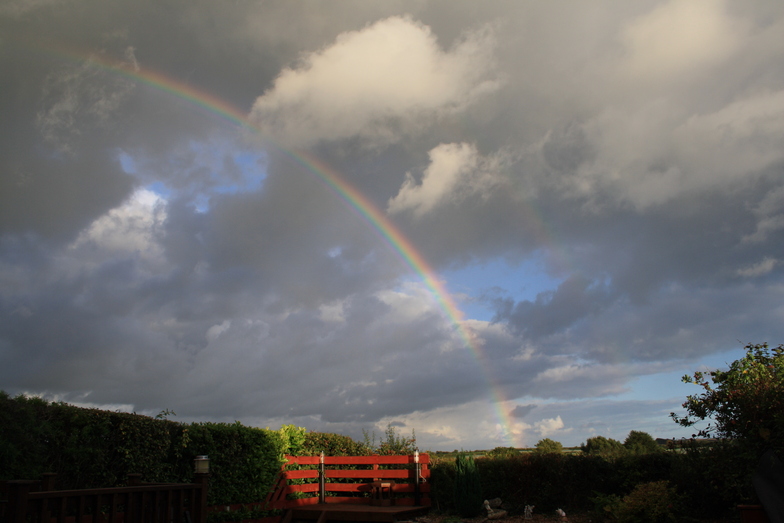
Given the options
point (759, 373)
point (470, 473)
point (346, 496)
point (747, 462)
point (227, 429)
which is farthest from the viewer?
point (346, 496)

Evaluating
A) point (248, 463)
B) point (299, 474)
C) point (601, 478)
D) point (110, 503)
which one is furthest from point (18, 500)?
point (601, 478)

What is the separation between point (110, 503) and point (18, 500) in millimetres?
1227

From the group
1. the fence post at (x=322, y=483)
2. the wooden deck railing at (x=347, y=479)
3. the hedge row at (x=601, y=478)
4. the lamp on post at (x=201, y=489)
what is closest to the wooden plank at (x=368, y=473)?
the wooden deck railing at (x=347, y=479)

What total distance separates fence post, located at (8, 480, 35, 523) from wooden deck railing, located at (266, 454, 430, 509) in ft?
26.6

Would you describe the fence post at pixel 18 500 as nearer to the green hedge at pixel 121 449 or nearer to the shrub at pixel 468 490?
the green hedge at pixel 121 449

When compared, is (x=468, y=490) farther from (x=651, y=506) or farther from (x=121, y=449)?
(x=121, y=449)

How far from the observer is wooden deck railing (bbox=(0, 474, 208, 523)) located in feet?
14.6

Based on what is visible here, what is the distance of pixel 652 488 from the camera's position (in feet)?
28.8

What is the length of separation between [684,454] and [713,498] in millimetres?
837

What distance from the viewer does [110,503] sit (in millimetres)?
5500

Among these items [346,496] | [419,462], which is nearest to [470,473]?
[419,462]

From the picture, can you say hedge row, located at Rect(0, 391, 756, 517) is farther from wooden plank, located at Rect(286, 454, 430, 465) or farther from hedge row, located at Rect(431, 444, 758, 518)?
wooden plank, located at Rect(286, 454, 430, 465)

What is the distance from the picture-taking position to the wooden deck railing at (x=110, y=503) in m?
4.46

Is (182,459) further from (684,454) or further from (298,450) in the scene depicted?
(684,454)
